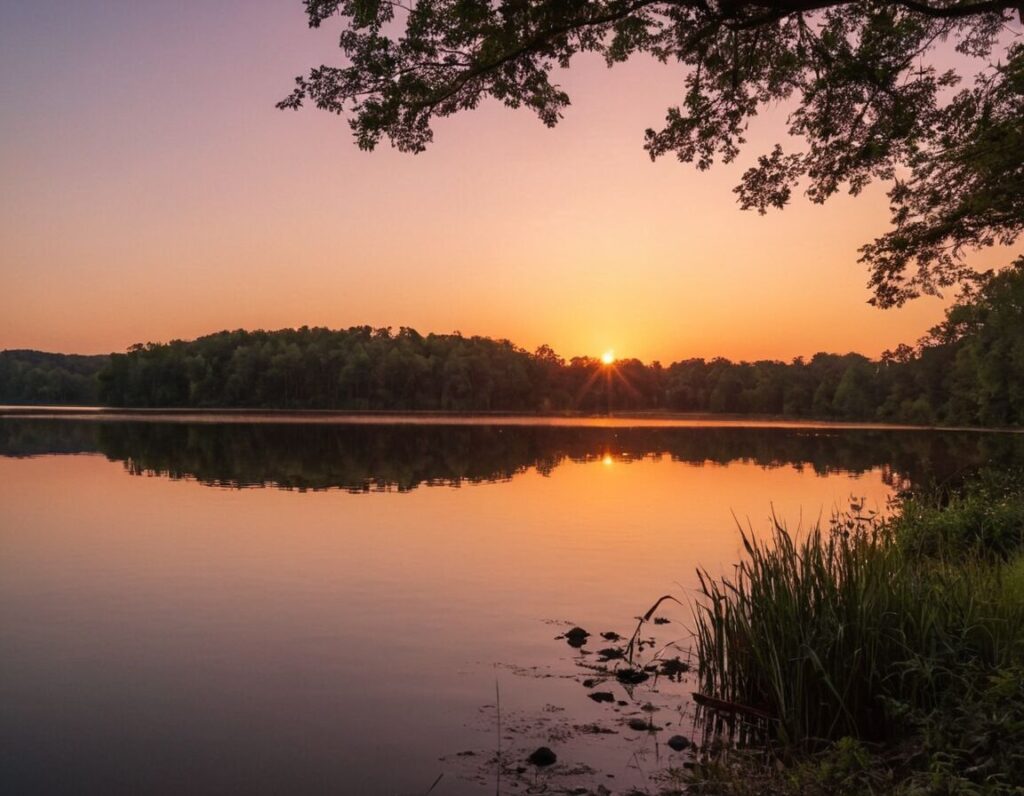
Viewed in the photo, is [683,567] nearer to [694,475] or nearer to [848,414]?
[694,475]

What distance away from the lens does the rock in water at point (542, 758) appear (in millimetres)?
9062

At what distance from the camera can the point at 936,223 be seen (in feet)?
68.0

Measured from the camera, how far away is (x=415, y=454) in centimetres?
5491

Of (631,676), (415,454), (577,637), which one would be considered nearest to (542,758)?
(631,676)

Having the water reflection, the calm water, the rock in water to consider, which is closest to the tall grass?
the calm water

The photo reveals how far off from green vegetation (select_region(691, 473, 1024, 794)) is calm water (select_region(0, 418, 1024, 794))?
1419mm

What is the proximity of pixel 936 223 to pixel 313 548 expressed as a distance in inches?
711

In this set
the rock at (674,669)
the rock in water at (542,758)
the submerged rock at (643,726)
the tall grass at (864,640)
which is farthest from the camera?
the rock at (674,669)

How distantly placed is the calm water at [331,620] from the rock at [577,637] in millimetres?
403

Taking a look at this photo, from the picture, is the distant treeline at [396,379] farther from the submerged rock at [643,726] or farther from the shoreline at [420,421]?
the submerged rock at [643,726]

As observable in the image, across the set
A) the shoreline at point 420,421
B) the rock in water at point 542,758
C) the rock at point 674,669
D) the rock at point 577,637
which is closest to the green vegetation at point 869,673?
the rock at point 674,669

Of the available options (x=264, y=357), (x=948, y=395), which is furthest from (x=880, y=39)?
(x=264, y=357)

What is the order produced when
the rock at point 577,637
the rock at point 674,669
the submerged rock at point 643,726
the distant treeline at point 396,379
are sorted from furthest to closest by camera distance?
1. the distant treeline at point 396,379
2. the rock at point 577,637
3. the rock at point 674,669
4. the submerged rock at point 643,726

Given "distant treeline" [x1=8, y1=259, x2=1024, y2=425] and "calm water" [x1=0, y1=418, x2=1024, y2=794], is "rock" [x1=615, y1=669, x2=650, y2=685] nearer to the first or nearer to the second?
"calm water" [x1=0, y1=418, x2=1024, y2=794]
